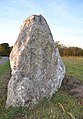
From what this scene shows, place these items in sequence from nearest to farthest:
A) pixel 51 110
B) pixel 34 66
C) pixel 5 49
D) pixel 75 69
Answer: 1. pixel 51 110
2. pixel 34 66
3. pixel 75 69
4. pixel 5 49

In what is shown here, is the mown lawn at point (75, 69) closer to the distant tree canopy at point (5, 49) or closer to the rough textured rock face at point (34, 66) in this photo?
the rough textured rock face at point (34, 66)

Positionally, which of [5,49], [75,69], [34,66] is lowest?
[75,69]

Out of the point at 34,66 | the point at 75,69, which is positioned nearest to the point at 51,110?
the point at 34,66

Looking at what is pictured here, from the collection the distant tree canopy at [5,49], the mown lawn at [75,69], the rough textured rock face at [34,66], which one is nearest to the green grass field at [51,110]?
the rough textured rock face at [34,66]

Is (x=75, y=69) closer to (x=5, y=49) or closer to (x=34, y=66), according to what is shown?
(x=34, y=66)

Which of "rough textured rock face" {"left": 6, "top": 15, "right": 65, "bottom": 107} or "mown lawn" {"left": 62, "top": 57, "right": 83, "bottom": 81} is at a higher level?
"rough textured rock face" {"left": 6, "top": 15, "right": 65, "bottom": 107}

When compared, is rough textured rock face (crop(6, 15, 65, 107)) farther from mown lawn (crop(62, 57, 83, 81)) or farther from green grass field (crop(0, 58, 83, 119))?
mown lawn (crop(62, 57, 83, 81))

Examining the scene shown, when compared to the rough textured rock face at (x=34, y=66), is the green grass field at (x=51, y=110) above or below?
below

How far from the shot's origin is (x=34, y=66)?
9.89m

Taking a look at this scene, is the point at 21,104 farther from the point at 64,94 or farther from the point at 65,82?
the point at 65,82

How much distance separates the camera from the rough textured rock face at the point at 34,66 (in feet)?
31.1

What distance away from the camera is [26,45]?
10070 mm

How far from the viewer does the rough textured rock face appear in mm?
9477

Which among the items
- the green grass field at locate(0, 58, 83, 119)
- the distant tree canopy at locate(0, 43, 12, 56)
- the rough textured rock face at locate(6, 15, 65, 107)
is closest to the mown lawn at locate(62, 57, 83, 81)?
the rough textured rock face at locate(6, 15, 65, 107)
